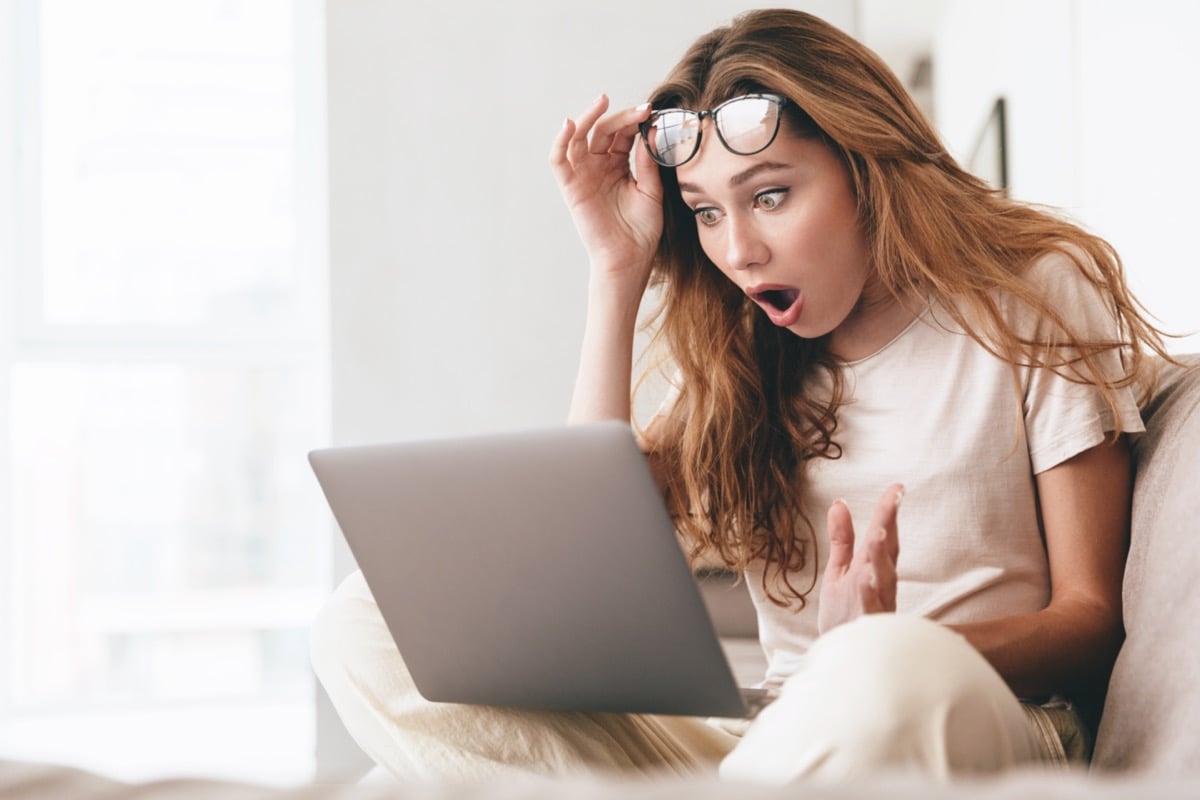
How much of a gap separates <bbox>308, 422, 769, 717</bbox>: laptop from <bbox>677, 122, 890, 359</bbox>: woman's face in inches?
19.8

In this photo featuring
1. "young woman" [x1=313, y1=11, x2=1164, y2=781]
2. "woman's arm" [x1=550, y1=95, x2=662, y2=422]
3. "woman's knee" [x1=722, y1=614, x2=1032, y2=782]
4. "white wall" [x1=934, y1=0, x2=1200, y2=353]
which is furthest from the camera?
"white wall" [x1=934, y1=0, x2=1200, y2=353]

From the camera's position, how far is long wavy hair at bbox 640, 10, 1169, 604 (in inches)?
46.6

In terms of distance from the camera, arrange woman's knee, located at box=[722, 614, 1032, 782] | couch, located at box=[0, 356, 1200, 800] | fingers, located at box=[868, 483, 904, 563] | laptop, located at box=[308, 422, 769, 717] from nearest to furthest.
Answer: couch, located at box=[0, 356, 1200, 800], woman's knee, located at box=[722, 614, 1032, 782], laptop, located at box=[308, 422, 769, 717], fingers, located at box=[868, 483, 904, 563]

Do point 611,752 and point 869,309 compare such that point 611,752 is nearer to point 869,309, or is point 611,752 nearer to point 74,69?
point 869,309

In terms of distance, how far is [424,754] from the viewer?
99cm

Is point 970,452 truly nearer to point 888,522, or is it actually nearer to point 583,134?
point 888,522

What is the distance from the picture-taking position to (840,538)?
0.93m

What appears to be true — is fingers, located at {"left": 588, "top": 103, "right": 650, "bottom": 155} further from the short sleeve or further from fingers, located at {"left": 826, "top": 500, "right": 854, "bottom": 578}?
fingers, located at {"left": 826, "top": 500, "right": 854, "bottom": 578}

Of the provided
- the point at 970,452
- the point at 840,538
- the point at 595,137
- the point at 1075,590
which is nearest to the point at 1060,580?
the point at 1075,590

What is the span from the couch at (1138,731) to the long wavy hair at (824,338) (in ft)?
0.35

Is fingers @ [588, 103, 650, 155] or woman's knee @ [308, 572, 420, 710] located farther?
fingers @ [588, 103, 650, 155]

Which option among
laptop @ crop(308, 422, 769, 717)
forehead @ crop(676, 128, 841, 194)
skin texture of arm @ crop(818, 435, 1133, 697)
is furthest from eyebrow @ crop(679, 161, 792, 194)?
laptop @ crop(308, 422, 769, 717)

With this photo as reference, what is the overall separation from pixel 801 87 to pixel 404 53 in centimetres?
Answer: 163

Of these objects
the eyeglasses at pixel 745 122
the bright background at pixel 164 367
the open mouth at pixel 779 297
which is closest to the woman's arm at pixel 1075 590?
the open mouth at pixel 779 297
